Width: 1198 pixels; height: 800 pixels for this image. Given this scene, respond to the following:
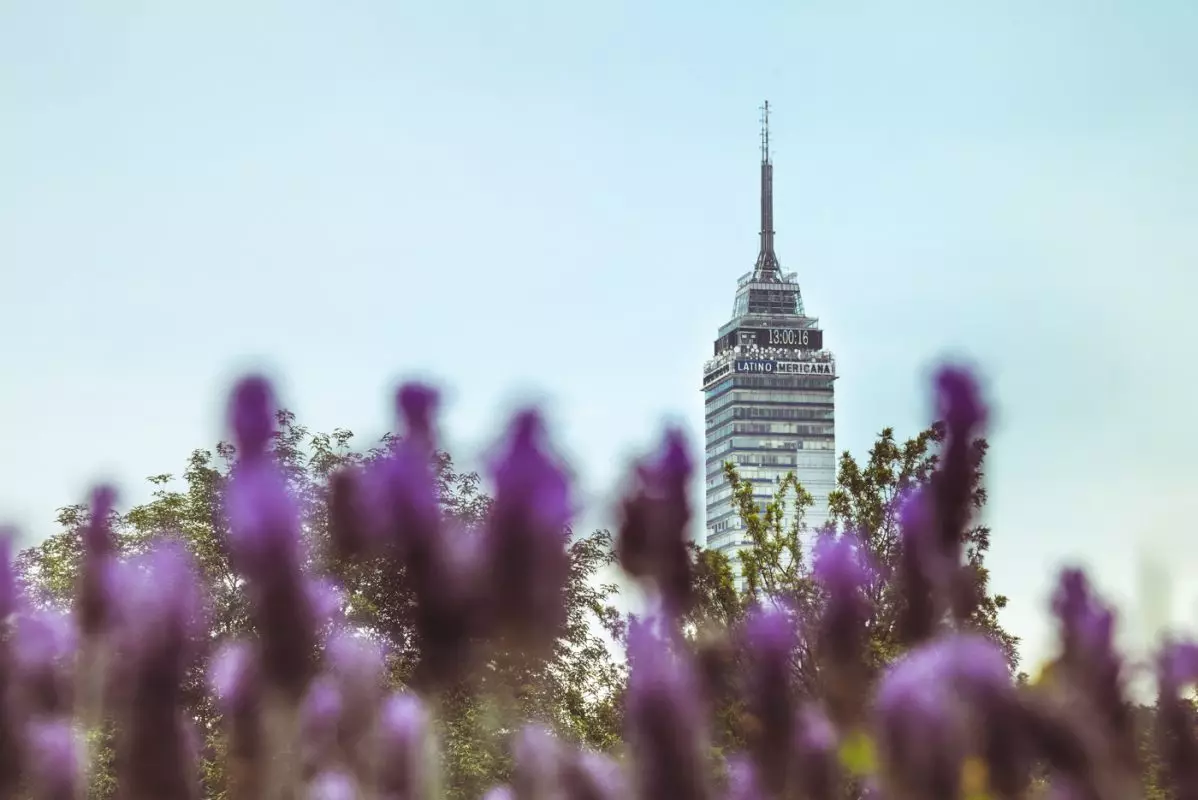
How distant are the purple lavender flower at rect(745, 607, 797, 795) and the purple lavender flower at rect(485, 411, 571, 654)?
17.4 inches

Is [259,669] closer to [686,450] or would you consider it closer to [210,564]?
[686,450]

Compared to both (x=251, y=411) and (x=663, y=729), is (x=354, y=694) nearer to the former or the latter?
(x=251, y=411)

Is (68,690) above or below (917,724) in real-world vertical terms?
above

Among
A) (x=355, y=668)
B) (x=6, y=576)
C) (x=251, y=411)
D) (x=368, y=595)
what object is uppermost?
(x=368, y=595)

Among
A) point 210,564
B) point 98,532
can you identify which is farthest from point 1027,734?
point 210,564

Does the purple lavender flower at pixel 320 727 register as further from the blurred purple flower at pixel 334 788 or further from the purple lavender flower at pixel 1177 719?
the purple lavender flower at pixel 1177 719

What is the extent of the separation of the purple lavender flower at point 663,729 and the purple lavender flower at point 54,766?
3.54 feet

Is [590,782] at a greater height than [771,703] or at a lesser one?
lesser

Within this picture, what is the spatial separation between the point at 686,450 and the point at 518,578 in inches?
19.7

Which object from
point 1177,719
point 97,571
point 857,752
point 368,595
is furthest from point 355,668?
point 368,595

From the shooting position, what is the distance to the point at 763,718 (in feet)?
8.96

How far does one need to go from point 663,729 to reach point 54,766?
3.84ft

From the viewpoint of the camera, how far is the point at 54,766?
2.75 metres

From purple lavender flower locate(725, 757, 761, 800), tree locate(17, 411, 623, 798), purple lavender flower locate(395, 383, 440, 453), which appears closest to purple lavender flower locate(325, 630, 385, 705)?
purple lavender flower locate(395, 383, 440, 453)
